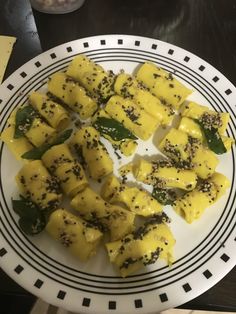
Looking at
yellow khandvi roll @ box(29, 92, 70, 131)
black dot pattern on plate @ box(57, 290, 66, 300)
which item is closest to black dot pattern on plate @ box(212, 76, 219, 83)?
yellow khandvi roll @ box(29, 92, 70, 131)

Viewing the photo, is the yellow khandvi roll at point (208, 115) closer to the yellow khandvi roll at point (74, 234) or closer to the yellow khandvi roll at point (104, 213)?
the yellow khandvi roll at point (104, 213)

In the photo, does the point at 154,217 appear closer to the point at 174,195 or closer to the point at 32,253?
the point at 174,195

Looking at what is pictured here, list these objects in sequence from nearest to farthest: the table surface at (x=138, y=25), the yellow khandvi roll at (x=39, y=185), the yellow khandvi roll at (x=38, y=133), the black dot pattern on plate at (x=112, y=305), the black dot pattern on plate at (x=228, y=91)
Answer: the black dot pattern on plate at (x=112, y=305)
the yellow khandvi roll at (x=39, y=185)
the yellow khandvi roll at (x=38, y=133)
the black dot pattern on plate at (x=228, y=91)
the table surface at (x=138, y=25)

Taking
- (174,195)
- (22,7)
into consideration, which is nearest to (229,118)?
(174,195)

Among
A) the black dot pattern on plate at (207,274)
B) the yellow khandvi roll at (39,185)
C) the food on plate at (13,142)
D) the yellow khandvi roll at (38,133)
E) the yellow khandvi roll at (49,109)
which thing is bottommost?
the black dot pattern on plate at (207,274)

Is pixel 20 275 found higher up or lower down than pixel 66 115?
lower down

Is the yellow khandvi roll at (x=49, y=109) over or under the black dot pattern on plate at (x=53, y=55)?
under

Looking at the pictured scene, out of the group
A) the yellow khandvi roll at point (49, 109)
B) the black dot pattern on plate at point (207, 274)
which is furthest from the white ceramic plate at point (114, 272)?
the yellow khandvi roll at point (49, 109)
